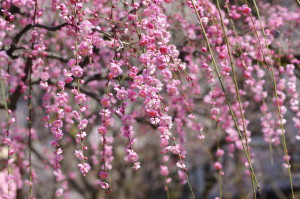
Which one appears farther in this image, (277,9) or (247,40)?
(277,9)

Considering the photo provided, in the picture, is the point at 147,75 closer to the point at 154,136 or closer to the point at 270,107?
the point at 270,107

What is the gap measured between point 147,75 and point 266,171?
30.1 feet

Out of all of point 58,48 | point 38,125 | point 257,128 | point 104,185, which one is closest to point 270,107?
point 257,128

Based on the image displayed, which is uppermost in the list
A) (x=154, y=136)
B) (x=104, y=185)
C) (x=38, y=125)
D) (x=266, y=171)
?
(x=104, y=185)

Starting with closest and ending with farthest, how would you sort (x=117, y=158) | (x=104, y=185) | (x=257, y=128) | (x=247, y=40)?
(x=104, y=185) < (x=247, y=40) < (x=257, y=128) < (x=117, y=158)

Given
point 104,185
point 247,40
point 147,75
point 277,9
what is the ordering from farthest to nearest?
1. point 277,9
2. point 247,40
3. point 104,185
4. point 147,75

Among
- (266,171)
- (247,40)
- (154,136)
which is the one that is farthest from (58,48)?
(266,171)

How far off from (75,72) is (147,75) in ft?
1.00

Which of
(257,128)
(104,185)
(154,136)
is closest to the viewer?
(104,185)

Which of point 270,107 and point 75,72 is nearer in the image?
point 75,72

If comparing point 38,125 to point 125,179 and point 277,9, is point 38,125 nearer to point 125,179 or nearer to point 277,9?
point 125,179

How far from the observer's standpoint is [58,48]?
16.6 ft

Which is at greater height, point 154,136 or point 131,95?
point 131,95

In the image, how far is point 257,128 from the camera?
6418 mm
